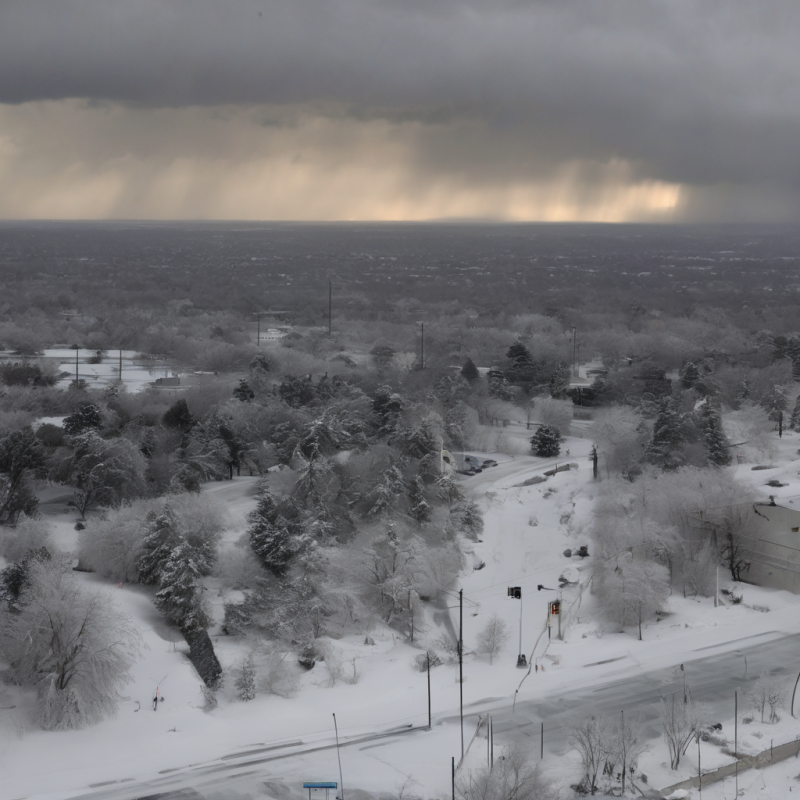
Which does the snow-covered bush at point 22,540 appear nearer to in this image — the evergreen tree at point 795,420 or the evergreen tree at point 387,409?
the evergreen tree at point 387,409

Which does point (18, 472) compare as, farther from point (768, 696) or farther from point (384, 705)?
point (768, 696)

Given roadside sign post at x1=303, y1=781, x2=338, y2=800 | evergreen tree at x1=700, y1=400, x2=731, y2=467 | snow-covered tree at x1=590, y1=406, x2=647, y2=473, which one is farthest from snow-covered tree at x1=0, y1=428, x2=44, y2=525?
evergreen tree at x1=700, y1=400, x2=731, y2=467

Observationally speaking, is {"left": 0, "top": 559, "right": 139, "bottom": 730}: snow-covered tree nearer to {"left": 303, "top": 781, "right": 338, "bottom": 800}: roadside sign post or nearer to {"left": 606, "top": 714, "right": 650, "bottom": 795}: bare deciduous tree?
{"left": 303, "top": 781, "right": 338, "bottom": 800}: roadside sign post

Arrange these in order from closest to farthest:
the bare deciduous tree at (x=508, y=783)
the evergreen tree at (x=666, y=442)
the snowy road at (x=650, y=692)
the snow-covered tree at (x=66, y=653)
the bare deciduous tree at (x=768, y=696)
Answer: the bare deciduous tree at (x=508, y=783), the snow-covered tree at (x=66, y=653), the snowy road at (x=650, y=692), the bare deciduous tree at (x=768, y=696), the evergreen tree at (x=666, y=442)

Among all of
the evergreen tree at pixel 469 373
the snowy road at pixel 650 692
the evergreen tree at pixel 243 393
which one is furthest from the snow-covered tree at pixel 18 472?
the evergreen tree at pixel 469 373

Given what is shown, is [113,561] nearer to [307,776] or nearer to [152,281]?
[307,776]

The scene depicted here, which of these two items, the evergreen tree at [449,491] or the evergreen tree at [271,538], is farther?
the evergreen tree at [449,491]

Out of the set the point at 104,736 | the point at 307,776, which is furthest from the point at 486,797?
the point at 104,736
